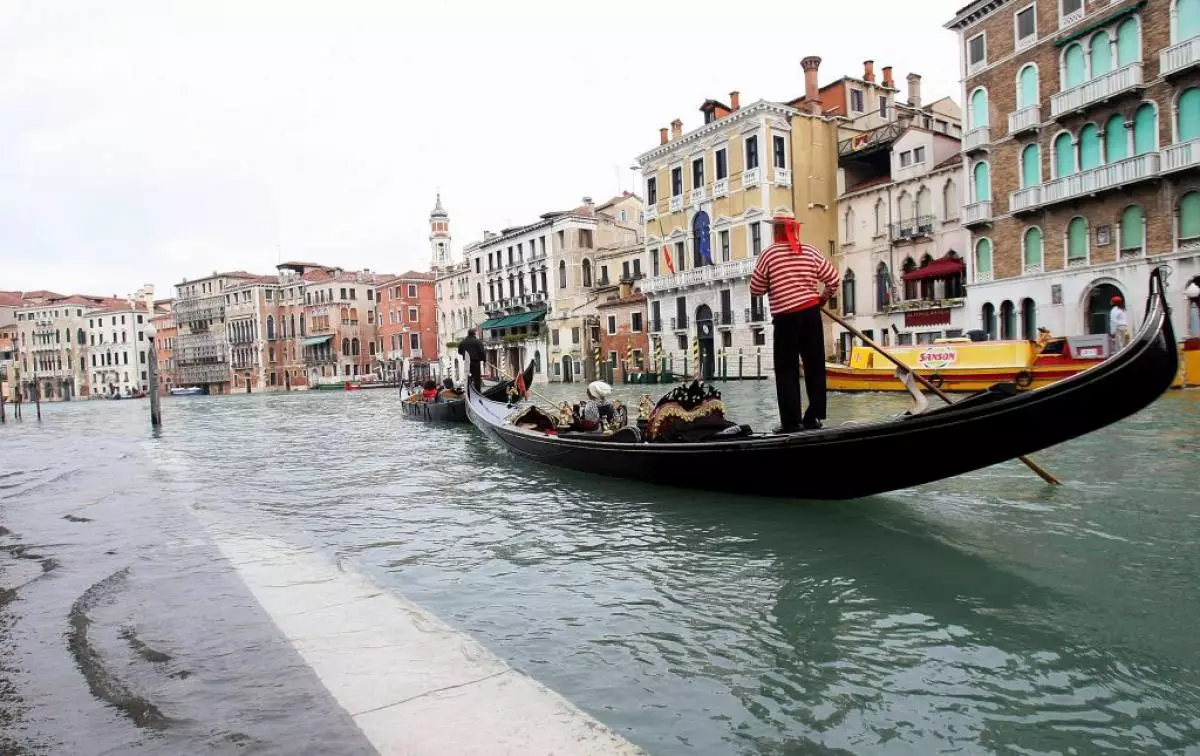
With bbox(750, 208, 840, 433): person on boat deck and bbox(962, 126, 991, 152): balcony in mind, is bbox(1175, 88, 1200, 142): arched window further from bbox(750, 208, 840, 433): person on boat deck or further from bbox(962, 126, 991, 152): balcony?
bbox(750, 208, 840, 433): person on boat deck

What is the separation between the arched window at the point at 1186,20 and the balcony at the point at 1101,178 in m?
2.17

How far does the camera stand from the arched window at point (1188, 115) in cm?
1448

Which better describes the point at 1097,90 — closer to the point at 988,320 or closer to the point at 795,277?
the point at 988,320

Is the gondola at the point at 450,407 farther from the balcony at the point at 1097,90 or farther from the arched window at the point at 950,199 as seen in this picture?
the arched window at the point at 950,199

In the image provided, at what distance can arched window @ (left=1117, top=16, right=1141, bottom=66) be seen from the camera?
15.4 meters

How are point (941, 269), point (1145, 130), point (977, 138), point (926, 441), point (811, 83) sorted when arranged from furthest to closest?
point (811, 83) → point (941, 269) → point (977, 138) → point (1145, 130) → point (926, 441)

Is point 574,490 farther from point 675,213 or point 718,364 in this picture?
point 675,213

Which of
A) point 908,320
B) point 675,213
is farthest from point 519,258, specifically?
point 908,320

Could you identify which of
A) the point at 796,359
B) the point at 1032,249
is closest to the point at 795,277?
the point at 796,359

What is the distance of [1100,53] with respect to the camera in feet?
52.9

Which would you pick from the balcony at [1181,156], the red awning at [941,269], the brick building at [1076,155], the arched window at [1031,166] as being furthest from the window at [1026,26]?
the red awning at [941,269]

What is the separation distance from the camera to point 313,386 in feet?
183

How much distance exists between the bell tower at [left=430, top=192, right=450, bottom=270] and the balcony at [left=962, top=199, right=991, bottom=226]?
134 ft

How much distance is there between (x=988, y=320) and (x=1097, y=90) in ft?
18.6
